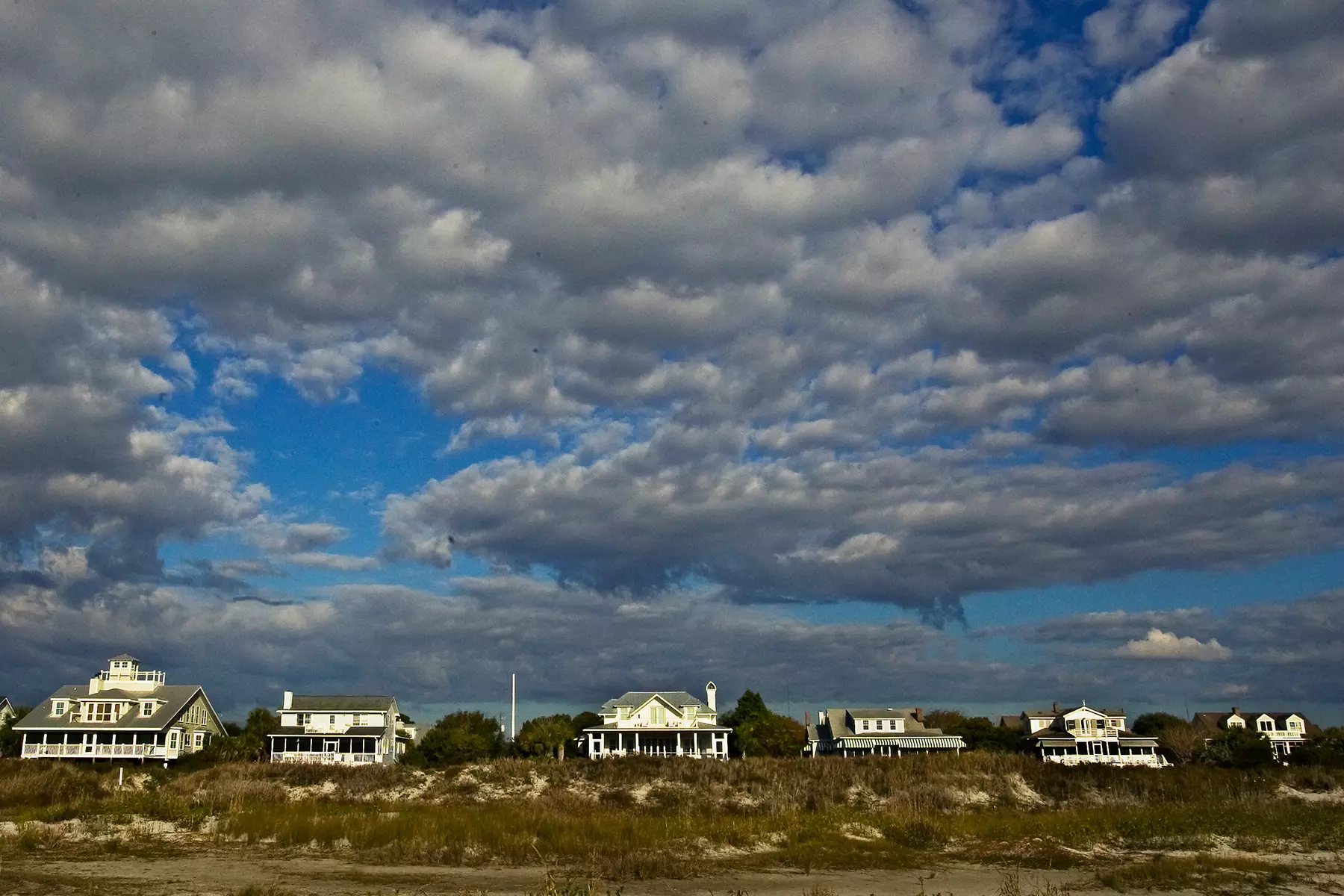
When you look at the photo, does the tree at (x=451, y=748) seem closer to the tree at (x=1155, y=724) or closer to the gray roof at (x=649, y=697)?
the gray roof at (x=649, y=697)

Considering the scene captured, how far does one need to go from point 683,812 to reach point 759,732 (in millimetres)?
47356

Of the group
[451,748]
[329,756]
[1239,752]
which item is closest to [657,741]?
[451,748]

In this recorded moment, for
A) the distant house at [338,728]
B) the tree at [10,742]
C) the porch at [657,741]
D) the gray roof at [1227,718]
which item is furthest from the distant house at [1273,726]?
the tree at [10,742]

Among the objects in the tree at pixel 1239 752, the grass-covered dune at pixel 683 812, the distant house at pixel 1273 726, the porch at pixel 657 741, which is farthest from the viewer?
the distant house at pixel 1273 726

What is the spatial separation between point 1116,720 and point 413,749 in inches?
3097

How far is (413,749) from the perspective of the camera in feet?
280

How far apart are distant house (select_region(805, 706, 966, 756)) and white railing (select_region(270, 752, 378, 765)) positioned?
4350 centimetres

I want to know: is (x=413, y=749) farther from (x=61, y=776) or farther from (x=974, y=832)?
(x=974, y=832)

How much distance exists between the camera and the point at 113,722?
87625 millimetres

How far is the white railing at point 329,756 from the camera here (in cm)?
8431

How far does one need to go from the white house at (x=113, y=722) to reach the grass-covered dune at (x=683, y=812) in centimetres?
1539

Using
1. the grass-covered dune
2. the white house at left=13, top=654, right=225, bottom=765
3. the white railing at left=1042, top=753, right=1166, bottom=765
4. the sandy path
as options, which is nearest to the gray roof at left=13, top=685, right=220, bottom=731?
the white house at left=13, top=654, right=225, bottom=765

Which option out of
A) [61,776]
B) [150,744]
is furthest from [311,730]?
[61,776]

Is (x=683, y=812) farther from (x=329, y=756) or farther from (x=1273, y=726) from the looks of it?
(x=1273, y=726)
